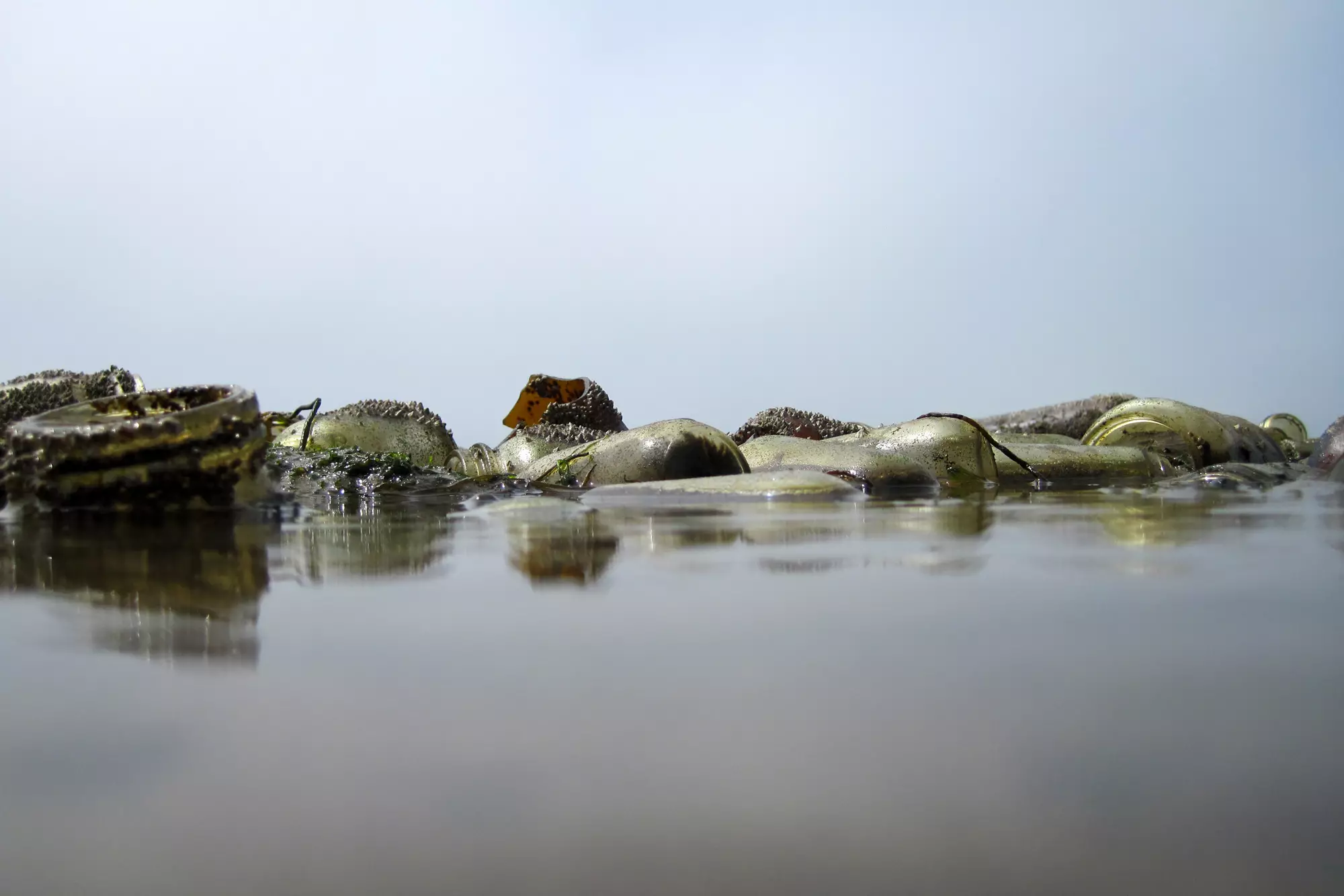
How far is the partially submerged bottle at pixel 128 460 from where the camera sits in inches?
140

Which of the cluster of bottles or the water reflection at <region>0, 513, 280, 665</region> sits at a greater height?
the cluster of bottles

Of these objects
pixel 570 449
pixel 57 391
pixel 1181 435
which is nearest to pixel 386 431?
pixel 570 449

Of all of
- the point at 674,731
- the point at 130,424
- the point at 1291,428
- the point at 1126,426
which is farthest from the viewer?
the point at 1291,428

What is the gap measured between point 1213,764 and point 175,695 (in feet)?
3.41

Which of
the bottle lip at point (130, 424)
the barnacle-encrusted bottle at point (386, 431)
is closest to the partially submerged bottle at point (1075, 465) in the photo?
the barnacle-encrusted bottle at point (386, 431)

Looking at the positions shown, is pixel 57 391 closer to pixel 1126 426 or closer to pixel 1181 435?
pixel 1126 426

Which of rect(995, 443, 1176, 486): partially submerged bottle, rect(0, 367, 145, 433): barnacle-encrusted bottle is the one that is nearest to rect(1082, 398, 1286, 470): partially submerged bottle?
rect(995, 443, 1176, 486): partially submerged bottle

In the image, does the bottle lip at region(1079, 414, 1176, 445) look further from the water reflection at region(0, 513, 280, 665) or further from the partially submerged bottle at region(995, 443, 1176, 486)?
the water reflection at region(0, 513, 280, 665)

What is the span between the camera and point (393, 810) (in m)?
0.76

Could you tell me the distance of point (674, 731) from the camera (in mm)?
953

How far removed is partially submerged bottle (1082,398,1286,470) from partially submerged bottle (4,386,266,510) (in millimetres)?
6918

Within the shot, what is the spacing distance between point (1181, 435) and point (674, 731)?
8.51 metres

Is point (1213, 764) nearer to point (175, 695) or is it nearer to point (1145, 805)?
point (1145, 805)

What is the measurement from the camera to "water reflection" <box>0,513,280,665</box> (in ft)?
4.61
